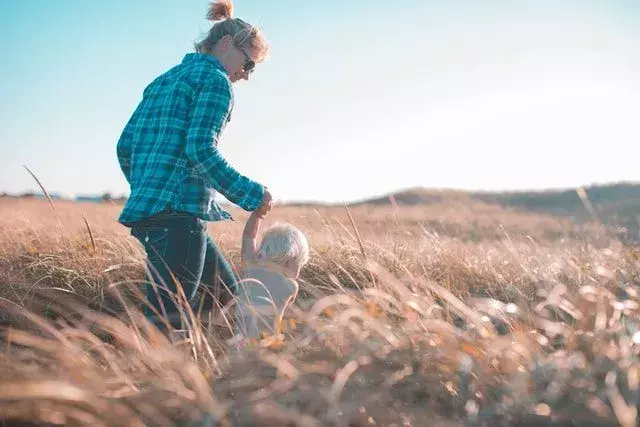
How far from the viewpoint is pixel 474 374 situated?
6.71 feet

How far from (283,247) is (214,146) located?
0.73 meters

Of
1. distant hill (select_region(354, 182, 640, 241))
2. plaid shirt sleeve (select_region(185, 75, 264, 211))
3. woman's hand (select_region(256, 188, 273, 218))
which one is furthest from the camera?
distant hill (select_region(354, 182, 640, 241))

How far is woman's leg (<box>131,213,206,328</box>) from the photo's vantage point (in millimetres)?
3152

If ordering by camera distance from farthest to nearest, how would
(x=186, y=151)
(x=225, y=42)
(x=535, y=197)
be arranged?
1. (x=535, y=197)
2. (x=225, y=42)
3. (x=186, y=151)

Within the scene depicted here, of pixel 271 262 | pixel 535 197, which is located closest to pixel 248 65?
pixel 271 262

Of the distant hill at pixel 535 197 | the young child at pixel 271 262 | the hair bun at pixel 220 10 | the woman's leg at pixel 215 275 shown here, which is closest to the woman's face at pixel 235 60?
the hair bun at pixel 220 10

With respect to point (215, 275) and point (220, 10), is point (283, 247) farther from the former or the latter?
point (220, 10)

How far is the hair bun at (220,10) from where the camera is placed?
3.52 m

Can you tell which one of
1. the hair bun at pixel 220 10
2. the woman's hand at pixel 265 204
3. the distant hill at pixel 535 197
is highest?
the hair bun at pixel 220 10

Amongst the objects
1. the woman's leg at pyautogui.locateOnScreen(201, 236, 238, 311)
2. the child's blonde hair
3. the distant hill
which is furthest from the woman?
the distant hill

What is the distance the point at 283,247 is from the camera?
351 cm

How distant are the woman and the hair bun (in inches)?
13.5

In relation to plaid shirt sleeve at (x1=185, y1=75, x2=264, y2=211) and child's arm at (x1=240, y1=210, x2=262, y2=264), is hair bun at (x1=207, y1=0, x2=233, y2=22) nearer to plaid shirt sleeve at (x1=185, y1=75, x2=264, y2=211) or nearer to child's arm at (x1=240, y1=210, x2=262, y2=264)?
plaid shirt sleeve at (x1=185, y1=75, x2=264, y2=211)

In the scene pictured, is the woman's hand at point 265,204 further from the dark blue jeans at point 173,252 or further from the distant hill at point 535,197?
the distant hill at point 535,197
